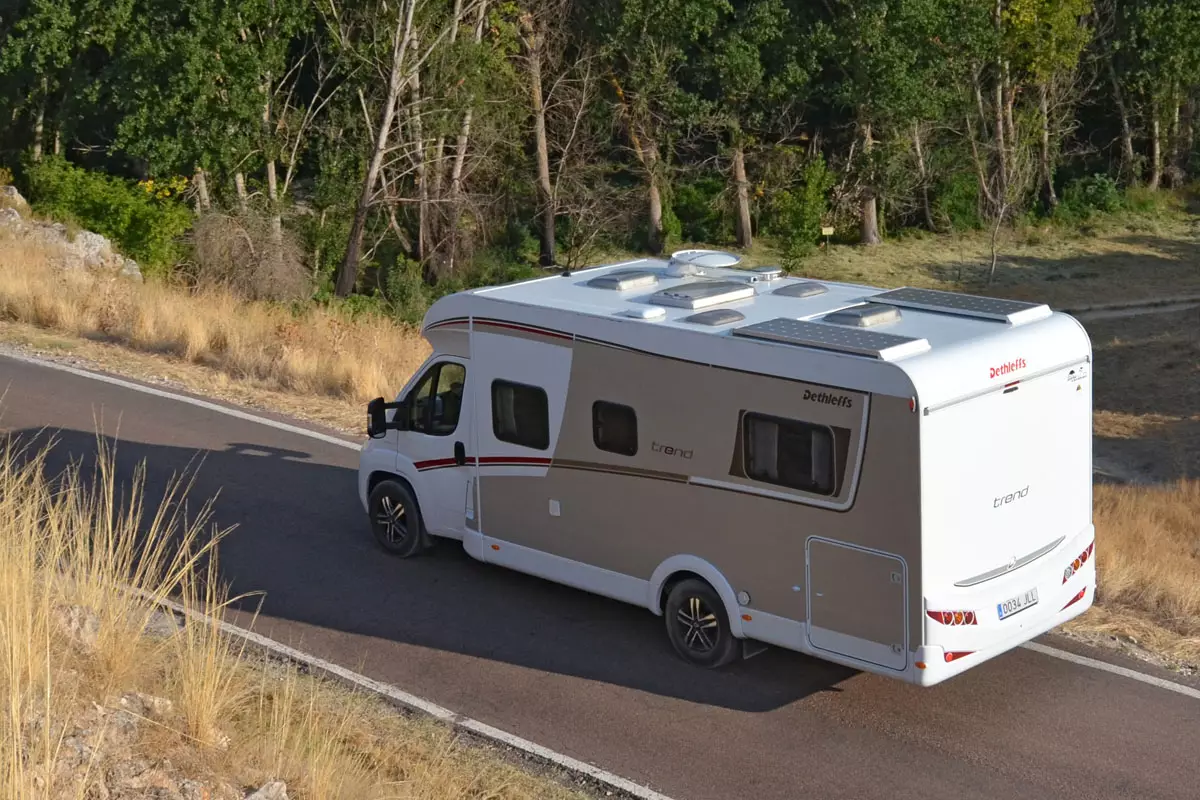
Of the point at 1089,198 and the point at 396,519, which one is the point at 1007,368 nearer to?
the point at 396,519

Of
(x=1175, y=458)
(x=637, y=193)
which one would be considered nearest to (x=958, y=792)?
(x=1175, y=458)

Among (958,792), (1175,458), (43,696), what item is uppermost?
(43,696)

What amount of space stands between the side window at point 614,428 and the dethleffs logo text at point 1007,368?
2443 mm

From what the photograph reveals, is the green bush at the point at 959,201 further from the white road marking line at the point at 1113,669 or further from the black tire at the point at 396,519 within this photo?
the white road marking line at the point at 1113,669

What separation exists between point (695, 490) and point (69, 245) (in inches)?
869

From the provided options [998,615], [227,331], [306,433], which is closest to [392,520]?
[306,433]

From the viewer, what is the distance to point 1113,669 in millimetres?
9750

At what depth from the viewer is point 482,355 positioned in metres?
10.9

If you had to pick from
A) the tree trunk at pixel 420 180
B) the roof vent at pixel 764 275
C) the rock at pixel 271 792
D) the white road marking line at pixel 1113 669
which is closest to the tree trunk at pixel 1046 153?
the tree trunk at pixel 420 180

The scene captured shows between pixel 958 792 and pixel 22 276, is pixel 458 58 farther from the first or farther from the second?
pixel 958 792

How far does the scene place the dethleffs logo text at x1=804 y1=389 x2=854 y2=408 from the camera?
28.5ft

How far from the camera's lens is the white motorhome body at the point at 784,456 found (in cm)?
859

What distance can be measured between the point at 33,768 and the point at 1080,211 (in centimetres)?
4701

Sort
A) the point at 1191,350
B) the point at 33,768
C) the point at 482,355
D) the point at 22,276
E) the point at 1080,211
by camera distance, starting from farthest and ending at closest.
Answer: the point at 1080,211 → the point at 1191,350 → the point at 22,276 → the point at 482,355 → the point at 33,768
